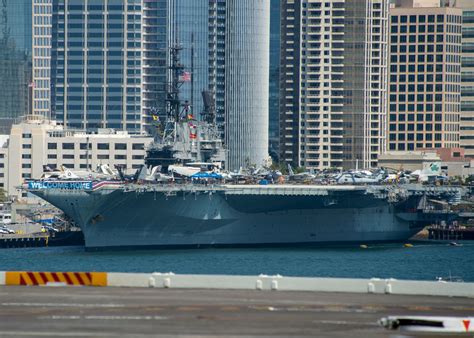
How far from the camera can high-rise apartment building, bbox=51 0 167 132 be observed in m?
139

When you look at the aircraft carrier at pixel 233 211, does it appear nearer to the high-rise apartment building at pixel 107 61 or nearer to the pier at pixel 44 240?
the pier at pixel 44 240

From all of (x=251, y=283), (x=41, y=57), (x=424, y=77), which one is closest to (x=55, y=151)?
(x=41, y=57)

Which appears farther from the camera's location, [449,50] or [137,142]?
[449,50]

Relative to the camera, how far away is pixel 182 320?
996 inches

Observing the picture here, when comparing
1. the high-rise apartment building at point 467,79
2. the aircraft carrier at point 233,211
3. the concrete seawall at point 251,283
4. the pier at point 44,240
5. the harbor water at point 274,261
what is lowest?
the pier at point 44,240

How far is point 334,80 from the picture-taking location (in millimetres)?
133125

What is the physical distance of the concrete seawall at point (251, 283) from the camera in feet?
97.8

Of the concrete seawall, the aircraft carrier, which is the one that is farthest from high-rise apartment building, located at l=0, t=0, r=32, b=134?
the concrete seawall

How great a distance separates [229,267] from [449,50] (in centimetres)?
8422

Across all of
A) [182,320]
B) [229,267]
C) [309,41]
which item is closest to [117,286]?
[182,320]

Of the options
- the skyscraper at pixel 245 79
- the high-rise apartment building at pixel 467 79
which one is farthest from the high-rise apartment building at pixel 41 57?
the high-rise apartment building at pixel 467 79

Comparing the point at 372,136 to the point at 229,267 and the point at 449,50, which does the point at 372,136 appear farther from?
the point at 229,267

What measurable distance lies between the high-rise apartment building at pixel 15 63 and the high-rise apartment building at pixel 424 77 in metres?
38.2

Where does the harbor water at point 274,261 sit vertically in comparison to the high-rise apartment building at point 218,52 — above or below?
below
